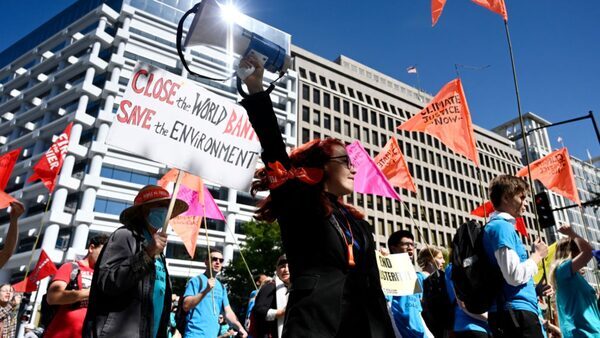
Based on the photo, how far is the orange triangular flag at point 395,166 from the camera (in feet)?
32.8

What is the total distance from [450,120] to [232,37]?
295 inches

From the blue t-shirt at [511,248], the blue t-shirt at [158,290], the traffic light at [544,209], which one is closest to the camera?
the blue t-shirt at [511,248]

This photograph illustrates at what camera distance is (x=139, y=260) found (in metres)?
2.83

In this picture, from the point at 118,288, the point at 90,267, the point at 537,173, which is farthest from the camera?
the point at 537,173

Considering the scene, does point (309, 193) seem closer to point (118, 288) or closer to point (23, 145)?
point (118, 288)

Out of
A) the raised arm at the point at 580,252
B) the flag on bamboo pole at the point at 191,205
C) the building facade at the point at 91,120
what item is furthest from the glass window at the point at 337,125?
the raised arm at the point at 580,252

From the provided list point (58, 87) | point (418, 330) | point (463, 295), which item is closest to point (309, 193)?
point (463, 295)

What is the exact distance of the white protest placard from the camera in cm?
486

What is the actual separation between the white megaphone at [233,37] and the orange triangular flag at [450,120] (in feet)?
22.2

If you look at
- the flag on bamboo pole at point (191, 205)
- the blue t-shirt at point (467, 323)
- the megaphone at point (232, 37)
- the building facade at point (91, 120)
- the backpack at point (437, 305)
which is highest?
the building facade at point (91, 120)

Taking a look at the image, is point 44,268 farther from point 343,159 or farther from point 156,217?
point 343,159

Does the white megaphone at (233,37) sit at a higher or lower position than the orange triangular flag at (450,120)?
lower

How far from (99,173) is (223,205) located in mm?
11381

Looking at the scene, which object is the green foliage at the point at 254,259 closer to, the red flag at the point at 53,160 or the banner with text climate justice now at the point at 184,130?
the red flag at the point at 53,160
